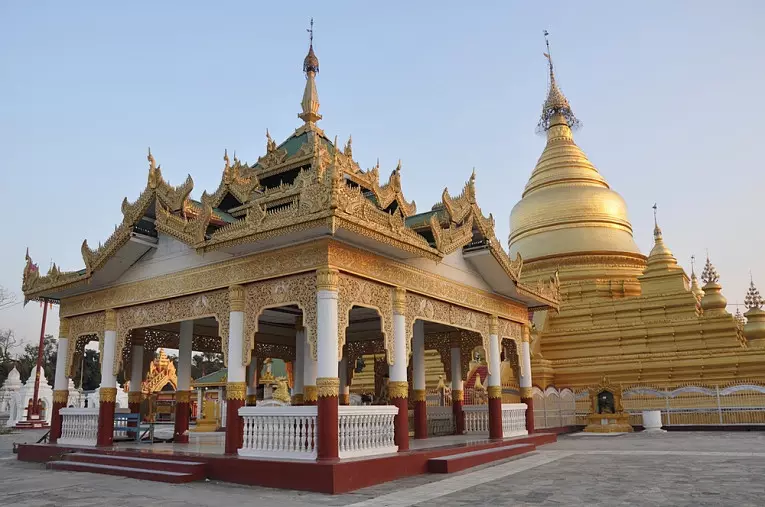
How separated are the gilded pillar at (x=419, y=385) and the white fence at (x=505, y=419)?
1912 mm

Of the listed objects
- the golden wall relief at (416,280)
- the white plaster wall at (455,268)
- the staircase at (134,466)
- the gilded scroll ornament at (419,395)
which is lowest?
the staircase at (134,466)

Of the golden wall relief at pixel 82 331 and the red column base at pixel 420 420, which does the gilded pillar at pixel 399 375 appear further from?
the golden wall relief at pixel 82 331

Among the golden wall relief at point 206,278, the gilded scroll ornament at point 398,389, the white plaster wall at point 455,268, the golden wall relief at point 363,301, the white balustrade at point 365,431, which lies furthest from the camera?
the white plaster wall at point 455,268

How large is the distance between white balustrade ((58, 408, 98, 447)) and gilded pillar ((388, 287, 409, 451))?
263 inches

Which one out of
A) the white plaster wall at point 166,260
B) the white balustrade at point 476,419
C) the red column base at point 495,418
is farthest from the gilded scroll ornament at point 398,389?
the white balustrade at point 476,419

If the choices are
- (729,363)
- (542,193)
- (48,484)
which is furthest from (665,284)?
(48,484)

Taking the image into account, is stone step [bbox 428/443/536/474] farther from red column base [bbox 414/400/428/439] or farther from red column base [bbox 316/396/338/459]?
red column base [bbox 414/400/428/439]

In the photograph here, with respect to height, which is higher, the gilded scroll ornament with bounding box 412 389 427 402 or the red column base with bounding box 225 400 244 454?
the gilded scroll ornament with bounding box 412 389 427 402

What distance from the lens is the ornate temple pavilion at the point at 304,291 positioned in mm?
9820

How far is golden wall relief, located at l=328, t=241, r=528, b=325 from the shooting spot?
10352 mm

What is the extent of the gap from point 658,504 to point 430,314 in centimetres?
611

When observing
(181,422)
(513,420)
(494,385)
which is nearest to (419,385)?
(494,385)

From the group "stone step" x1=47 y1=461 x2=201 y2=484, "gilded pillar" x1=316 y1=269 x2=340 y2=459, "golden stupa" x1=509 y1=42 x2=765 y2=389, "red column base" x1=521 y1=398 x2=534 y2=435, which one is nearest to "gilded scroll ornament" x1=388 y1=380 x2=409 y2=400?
"gilded pillar" x1=316 y1=269 x2=340 y2=459

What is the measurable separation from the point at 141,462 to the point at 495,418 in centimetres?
778
